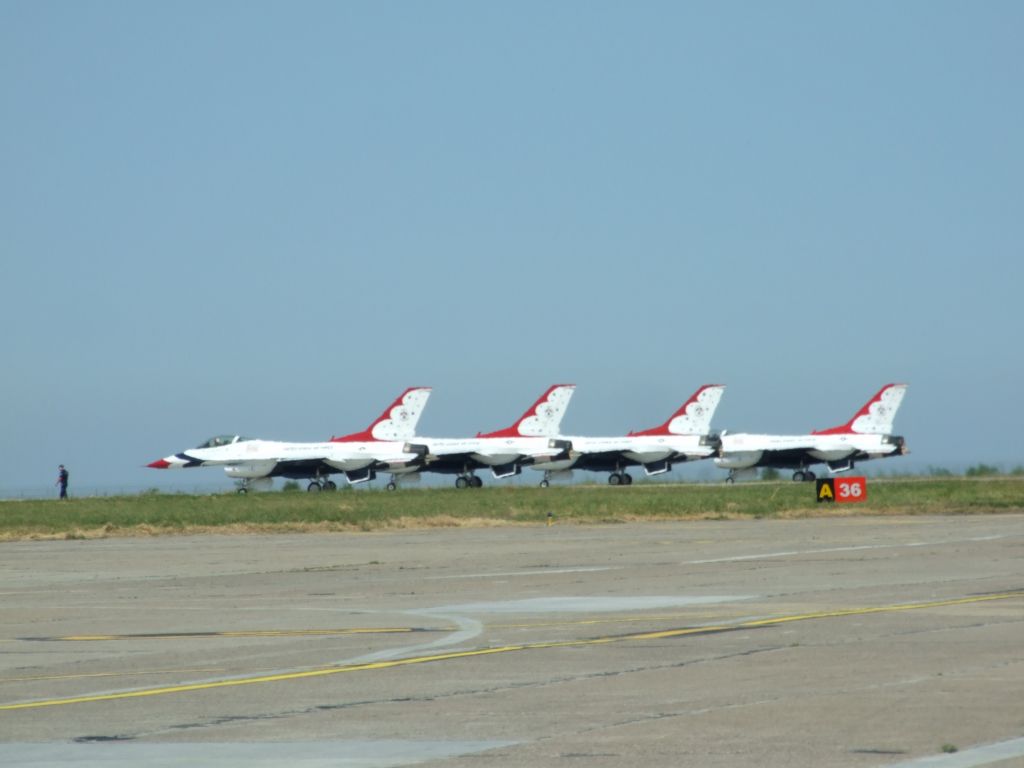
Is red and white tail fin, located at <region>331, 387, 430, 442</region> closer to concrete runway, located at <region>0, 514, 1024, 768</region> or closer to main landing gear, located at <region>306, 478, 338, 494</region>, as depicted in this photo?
main landing gear, located at <region>306, 478, 338, 494</region>

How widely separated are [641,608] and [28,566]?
1510 cm

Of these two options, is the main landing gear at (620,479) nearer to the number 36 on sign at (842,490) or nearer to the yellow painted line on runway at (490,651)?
the number 36 on sign at (842,490)

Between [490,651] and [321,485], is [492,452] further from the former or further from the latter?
[490,651]

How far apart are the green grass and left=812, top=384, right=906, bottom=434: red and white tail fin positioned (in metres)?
27.4

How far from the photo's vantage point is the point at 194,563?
95.5 feet

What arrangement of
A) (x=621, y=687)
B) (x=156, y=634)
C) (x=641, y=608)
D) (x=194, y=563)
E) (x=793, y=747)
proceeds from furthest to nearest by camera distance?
(x=194, y=563) < (x=641, y=608) < (x=156, y=634) < (x=621, y=687) < (x=793, y=747)

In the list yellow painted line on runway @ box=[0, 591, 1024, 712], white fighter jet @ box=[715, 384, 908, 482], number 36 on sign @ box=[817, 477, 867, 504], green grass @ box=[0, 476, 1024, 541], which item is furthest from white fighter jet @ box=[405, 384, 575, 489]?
yellow painted line on runway @ box=[0, 591, 1024, 712]

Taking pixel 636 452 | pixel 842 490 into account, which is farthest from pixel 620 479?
pixel 842 490

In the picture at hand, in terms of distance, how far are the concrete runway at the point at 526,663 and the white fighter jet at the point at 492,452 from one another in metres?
62.0

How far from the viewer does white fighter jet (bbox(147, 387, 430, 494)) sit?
277 feet

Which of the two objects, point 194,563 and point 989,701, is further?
point 194,563

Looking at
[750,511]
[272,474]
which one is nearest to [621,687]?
[750,511]

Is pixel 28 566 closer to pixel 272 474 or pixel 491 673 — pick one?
pixel 491 673

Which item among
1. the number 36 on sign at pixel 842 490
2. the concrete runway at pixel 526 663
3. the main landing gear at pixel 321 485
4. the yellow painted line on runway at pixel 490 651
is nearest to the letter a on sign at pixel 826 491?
the number 36 on sign at pixel 842 490
